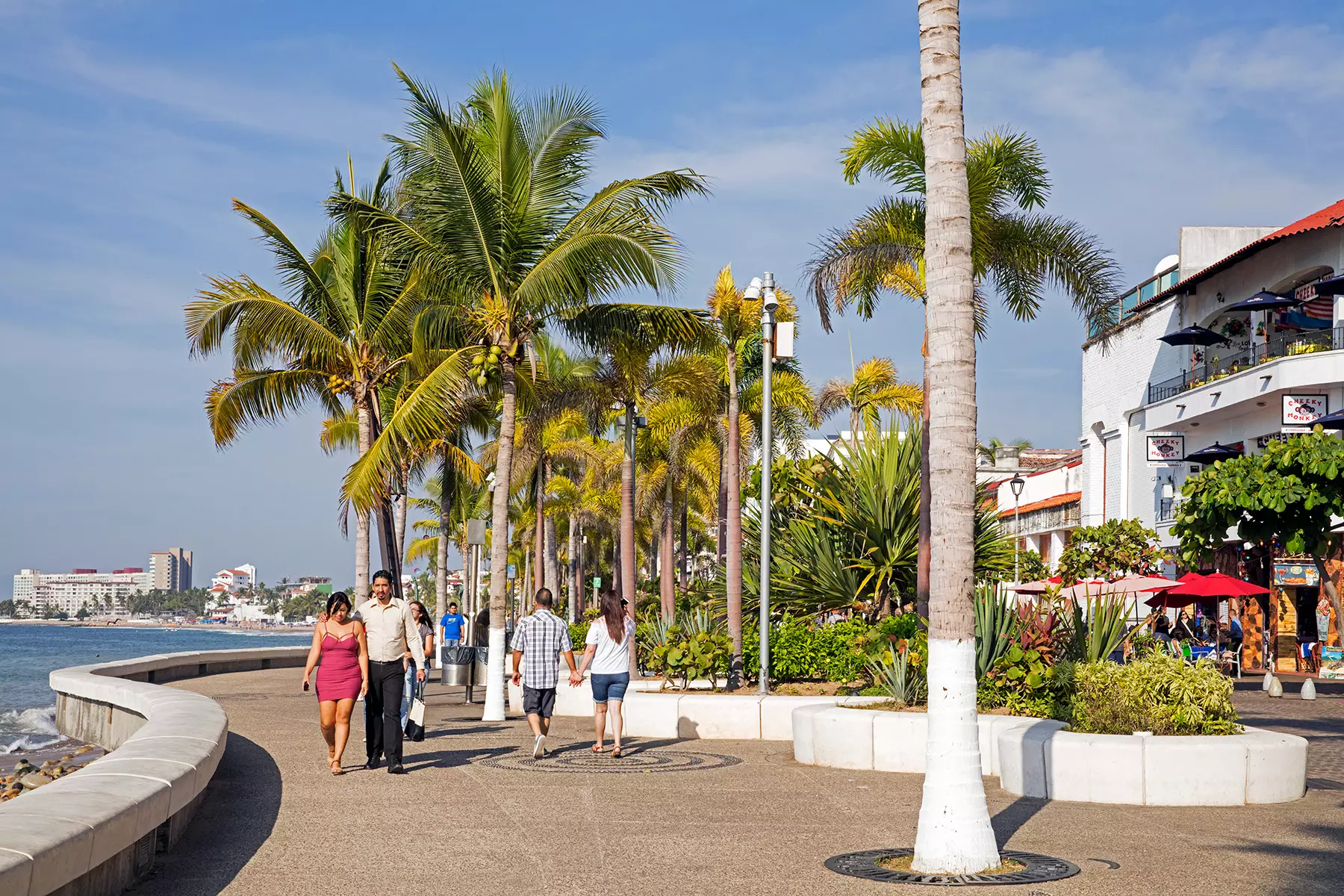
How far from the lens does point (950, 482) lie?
8.21 metres

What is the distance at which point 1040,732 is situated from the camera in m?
11.4

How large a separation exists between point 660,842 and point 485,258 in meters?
12.1

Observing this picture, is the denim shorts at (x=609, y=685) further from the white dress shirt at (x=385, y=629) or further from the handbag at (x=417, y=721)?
the white dress shirt at (x=385, y=629)

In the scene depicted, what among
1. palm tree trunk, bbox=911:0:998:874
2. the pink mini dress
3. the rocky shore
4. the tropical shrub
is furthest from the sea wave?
palm tree trunk, bbox=911:0:998:874

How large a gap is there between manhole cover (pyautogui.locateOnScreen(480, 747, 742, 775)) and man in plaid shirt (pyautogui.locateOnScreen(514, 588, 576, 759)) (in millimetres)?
338

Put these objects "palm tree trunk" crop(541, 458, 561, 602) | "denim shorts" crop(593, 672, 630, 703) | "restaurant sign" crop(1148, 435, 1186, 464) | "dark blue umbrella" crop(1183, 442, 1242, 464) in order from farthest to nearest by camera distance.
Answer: "palm tree trunk" crop(541, 458, 561, 602) < "restaurant sign" crop(1148, 435, 1186, 464) < "dark blue umbrella" crop(1183, 442, 1242, 464) < "denim shorts" crop(593, 672, 630, 703)

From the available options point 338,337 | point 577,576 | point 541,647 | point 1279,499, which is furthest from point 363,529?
point 577,576

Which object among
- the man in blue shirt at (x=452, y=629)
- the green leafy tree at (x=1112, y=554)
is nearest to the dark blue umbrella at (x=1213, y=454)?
the green leafy tree at (x=1112, y=554)

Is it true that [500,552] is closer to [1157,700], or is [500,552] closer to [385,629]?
[385,629]

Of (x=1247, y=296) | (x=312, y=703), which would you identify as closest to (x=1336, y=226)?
(x=1247, y=296)

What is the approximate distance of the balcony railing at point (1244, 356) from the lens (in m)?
37.1

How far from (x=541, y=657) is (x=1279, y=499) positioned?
12.0 metres

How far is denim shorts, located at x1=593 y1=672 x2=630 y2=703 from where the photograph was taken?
1443cm

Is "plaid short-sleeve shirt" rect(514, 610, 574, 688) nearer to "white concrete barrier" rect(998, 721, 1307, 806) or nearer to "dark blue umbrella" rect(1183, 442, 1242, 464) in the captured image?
"white concrete barrier" rect(998, 721, 1307, 806)
